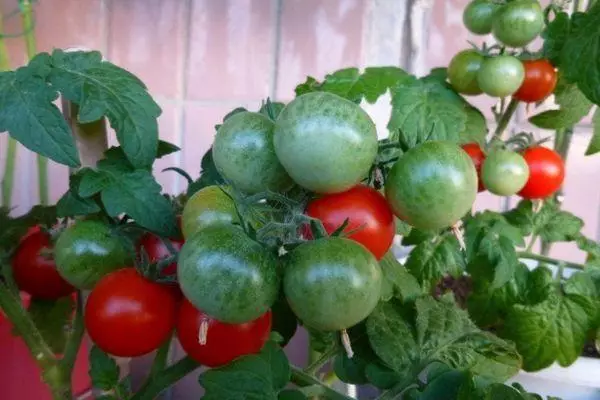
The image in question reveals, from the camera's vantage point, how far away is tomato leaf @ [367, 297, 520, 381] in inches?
17.6

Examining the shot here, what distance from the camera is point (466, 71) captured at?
0.72m

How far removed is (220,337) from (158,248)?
10cm

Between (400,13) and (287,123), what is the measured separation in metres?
0.76

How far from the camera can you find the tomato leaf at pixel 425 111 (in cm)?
66

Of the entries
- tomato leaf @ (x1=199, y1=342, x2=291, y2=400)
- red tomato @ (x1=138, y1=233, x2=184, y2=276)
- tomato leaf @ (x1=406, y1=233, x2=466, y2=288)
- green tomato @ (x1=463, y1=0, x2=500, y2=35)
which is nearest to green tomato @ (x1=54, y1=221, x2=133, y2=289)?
red tomato @ (x1=138, y1=233, x2=184, y2=276)

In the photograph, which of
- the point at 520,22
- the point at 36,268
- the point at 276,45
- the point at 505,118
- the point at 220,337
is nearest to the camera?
the point at 220,337

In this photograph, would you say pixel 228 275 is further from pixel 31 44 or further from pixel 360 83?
pixel 31 44

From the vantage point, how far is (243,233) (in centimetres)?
32

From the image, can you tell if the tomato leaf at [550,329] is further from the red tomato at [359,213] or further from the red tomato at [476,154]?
the red tomato at [359,213]

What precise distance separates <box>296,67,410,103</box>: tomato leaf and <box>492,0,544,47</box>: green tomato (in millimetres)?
117

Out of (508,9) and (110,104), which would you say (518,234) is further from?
(110,104)

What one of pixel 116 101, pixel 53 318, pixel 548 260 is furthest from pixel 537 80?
pixel 53 318

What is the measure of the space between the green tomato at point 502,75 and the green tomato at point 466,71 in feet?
0.10

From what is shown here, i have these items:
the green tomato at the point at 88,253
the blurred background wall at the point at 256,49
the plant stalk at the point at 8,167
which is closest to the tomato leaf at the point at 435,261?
the blurred background wall at the point at 256,49
